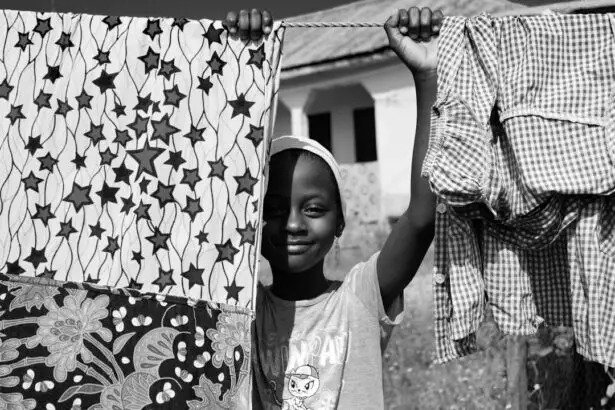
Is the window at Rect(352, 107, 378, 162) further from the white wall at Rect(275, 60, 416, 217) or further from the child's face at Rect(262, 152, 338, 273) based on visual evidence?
the child's face at Rect(262, 152, 338, 273)

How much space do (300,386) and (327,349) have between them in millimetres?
112

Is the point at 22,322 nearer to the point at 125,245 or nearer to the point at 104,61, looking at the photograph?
the point at 125,245

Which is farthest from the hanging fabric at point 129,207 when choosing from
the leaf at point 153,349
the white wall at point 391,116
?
the white wall at point 391,116

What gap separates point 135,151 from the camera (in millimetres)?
1922

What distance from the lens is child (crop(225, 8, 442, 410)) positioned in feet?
5.97

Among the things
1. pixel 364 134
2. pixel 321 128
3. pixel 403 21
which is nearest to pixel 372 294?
pixel 403 21

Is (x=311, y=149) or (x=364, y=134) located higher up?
(x=364, y=134)

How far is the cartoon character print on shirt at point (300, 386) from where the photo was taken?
1.85 meters

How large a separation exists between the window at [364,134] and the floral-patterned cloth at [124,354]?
9931 millimetres

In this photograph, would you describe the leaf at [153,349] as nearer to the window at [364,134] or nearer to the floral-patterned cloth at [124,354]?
the floral-patterned cloth at [124,354]

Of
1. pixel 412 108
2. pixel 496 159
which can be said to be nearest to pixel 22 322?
pixel 496 159

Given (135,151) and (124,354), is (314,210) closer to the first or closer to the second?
(135,151)

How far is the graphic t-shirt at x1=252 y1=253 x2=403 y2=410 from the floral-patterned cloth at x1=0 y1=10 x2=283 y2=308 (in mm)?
184

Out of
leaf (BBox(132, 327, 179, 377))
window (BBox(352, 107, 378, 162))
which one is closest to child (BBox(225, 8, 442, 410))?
leaf (BBox(132, 327, 179, 377))
